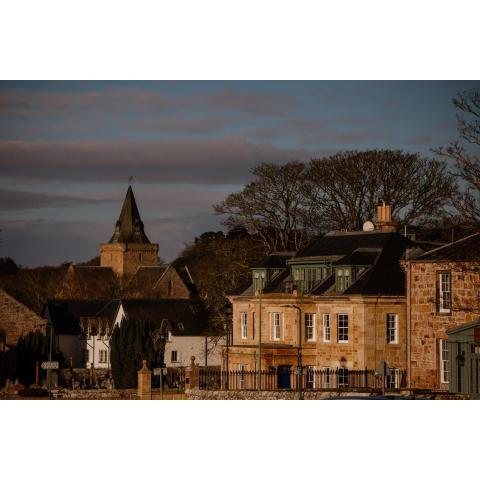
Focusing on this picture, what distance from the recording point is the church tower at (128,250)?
6049 centimetres

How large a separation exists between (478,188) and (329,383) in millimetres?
8064

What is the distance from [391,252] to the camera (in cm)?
3884

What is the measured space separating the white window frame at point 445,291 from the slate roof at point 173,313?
62.5 ft

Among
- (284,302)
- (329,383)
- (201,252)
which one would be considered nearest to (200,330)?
(201,252)

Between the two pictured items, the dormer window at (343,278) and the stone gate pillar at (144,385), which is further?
the dormer window at (343,278)

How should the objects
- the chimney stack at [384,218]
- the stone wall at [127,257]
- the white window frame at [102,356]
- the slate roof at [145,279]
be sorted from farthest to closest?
the slate roof at [145,279], the stone wall at [127,257], the white window frame at [102,356], the chimney stack at [384,218]

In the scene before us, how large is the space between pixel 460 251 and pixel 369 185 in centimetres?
1198

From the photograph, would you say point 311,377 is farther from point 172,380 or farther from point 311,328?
point 172,380

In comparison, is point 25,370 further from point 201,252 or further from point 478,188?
point 478,188

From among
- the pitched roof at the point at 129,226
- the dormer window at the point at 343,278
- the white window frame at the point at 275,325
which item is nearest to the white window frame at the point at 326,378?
the dormer window at the point at 343,278

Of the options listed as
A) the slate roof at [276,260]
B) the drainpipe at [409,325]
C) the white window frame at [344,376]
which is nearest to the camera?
the drainpipe at [409,325]

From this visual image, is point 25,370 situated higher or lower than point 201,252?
lower

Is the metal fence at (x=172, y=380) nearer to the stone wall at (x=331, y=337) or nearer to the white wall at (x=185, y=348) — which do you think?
the stone wall at (x=331, y=337)

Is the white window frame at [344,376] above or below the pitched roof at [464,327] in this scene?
below
